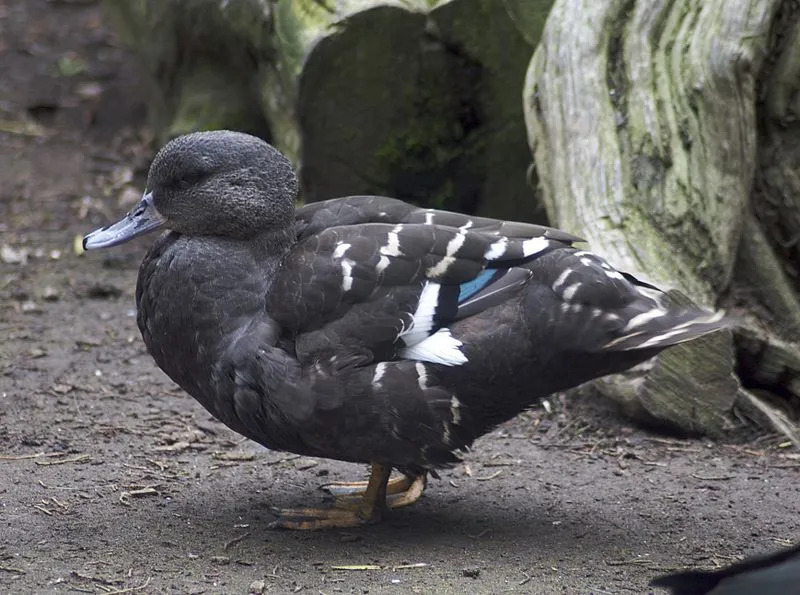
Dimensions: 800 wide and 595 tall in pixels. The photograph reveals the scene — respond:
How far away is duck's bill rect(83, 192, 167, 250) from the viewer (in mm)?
4551

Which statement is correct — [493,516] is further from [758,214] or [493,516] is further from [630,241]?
[758,214]

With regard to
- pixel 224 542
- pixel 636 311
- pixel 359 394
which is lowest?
pixel 224 542

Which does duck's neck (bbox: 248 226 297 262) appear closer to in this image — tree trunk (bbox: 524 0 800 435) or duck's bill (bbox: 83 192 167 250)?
duck's bill (bbox: 83 192 167 250)

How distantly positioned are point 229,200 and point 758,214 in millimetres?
2807

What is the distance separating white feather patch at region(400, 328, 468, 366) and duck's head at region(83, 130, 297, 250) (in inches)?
29.3

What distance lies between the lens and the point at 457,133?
7.11 meters

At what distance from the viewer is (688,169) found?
543 centimetres

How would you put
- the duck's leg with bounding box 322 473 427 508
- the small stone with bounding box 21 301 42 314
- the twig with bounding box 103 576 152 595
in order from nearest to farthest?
the twig with bounding box 103 576 152 595
the duck's leg with bounding box 322 473 427 508
the small stone with bounding box 21 301 42 314

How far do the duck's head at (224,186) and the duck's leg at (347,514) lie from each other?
3.47 feet

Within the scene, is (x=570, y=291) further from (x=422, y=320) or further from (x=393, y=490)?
(x=393, y=490)

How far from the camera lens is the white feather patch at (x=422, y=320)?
4.11 m

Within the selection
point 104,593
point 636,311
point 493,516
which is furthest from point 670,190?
point 104,593

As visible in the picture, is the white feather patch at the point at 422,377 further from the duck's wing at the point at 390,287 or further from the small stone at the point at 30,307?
the small stone at the point at 30,307

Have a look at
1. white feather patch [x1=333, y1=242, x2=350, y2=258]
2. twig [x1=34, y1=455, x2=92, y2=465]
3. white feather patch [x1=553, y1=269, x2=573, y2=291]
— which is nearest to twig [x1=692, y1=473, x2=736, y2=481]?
white feather patch [x1=553, y1=269, x2=573, y2=291]
